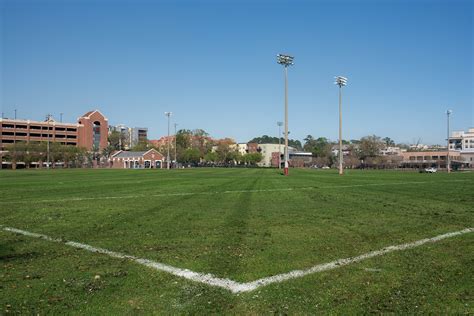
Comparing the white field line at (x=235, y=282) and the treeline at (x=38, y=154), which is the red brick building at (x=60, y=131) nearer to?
the treeline at (x=38, y=154)

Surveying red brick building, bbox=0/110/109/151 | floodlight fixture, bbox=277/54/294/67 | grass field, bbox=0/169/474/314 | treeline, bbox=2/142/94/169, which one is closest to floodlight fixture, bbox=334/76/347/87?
floodlight fixture, bbox=277/54/294/67

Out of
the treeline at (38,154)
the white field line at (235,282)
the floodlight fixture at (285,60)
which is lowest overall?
the white field line at (235,282)

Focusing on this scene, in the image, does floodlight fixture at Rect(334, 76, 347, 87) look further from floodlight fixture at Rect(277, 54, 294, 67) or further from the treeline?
the treeline

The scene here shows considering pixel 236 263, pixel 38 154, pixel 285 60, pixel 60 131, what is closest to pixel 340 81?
pixel 285 60

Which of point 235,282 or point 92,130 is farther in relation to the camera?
point 92,130

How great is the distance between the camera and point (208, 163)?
183125 mm

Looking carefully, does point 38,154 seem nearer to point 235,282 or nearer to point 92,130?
point 92,130

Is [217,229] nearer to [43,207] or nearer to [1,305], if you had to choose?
[1,305]

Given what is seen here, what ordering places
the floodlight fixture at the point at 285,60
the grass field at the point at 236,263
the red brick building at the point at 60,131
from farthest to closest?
1. the red brick building at the point at 60,131
2. the floodlight fixture at the point at 285,60
3. the grass field at the point at 236,263

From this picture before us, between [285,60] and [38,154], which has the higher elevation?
[285,60]

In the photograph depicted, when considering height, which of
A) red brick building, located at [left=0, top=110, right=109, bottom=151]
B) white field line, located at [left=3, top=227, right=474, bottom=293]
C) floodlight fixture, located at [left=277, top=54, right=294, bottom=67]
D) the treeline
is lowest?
white field line, located at [left=3, top=227, right=474, bottom=293]

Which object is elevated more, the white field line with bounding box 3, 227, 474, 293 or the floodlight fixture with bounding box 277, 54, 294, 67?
the floodlight fixture with bounding box 277, 54, 294, 67

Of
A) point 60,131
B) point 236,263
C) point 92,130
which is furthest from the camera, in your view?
point 92,130

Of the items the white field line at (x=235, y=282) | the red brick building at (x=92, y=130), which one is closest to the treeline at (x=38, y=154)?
the red brick building at (x=92, y=130)
